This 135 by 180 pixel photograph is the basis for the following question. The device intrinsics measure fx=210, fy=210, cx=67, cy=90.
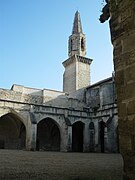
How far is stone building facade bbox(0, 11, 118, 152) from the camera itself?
75.9ft

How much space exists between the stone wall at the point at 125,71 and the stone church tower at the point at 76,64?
31730 mm

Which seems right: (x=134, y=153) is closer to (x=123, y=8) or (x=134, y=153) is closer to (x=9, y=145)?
(x=123, y=8)

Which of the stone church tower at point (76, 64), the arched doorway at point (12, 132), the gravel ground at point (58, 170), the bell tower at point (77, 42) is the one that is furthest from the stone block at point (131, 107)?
the bell tower at point (77, 42)

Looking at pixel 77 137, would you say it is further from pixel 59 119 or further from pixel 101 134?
pixel 59 119

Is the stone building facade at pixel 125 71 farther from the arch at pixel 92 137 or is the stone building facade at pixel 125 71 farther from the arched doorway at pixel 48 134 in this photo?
the arched doorway at pixel 48 134

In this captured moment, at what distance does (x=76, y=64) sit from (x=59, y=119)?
1399 centimetres

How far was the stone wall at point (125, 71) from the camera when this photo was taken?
8.96 ft

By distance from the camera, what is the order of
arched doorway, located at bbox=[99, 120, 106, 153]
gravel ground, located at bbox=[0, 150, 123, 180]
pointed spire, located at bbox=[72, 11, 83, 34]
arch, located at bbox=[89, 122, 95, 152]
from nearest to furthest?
gravel ground, located at bbox=[0, 150, 123, 180] → arched doorway, located at bbox=[99, 120, 106, 153] → arch, located at bbox=[89, 122, 95, 152] → pointed spire, located at bbox=[72, 11, 83, 34]

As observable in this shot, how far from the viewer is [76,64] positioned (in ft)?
119

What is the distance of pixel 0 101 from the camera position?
22375 millimetres

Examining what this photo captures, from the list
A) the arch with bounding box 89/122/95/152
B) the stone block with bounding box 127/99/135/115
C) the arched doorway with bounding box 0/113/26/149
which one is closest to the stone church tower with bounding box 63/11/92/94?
the arch with bounding box 89/122/95/152

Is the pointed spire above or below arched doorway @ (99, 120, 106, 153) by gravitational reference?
above

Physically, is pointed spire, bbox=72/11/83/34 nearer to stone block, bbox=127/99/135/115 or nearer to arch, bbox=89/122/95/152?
arch, bbox=89/122/95/152

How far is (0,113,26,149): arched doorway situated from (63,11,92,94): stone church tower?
11907 mm
